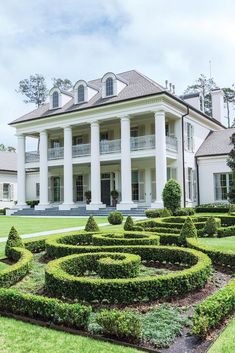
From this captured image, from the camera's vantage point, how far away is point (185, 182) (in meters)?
28.3

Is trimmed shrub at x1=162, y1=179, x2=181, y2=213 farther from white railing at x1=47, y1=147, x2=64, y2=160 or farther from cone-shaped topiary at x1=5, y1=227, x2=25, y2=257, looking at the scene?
cone-shaped topiary at x1=5, y1=227, x2=25, y2=257

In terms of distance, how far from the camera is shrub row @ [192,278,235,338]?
15.9 feet

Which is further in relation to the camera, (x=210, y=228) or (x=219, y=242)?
(x=210, y=228)

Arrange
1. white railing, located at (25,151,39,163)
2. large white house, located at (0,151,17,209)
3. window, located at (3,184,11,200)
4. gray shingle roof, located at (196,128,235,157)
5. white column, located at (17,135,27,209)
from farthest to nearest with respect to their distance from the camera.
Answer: window, located at (3,184,11,200)
large white house, located at (0,151,17,209)
white railing, located at (25,151,39,163)
white column, located at (17,135,27,209)
gray shingle roof, located at (196,128,235,157)

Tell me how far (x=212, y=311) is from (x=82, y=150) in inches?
1058

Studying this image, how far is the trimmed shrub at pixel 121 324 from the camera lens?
4.83 m

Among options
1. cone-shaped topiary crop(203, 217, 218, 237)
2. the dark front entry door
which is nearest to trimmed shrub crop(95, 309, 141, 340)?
cone-shaped topiary crop(203, 217, 218, 237)

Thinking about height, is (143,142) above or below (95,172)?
above

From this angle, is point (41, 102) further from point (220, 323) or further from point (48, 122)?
point (220, 323)

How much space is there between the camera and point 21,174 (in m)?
33.9

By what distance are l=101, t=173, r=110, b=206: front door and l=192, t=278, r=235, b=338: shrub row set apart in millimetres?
A: 26511

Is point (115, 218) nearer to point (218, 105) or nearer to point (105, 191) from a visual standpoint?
point (105, 191)

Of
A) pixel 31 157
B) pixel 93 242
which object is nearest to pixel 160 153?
pixel 31 157

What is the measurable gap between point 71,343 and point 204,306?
73.0 inches
